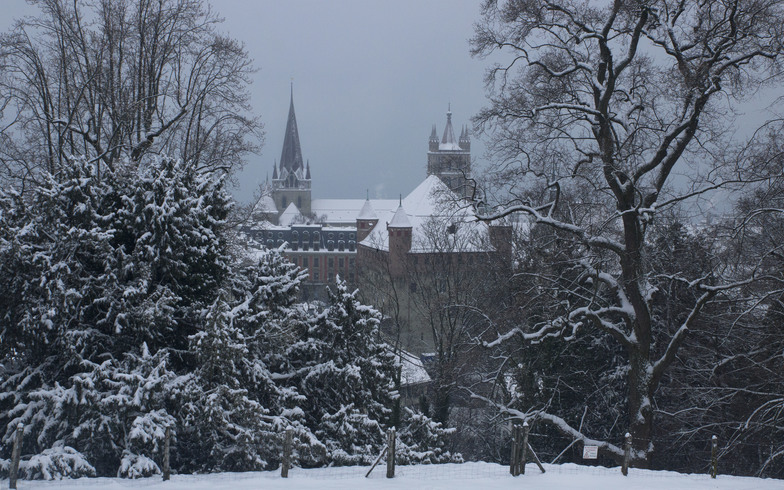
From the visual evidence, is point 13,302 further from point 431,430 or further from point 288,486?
point 431,430

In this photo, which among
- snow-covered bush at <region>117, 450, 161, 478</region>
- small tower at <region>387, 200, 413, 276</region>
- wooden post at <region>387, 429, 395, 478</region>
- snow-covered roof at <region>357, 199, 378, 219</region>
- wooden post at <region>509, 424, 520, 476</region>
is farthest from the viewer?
snow-covered roof at <region>357, 199, 378, 219</region>

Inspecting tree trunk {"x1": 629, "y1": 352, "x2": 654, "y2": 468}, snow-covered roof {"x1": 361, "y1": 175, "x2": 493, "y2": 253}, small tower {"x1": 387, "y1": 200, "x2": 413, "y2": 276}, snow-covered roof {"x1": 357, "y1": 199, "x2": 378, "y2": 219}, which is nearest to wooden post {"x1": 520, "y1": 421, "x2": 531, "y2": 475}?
tree trunk {"x1": 629, "y1": 352, "x2": 654, "y2": 468}

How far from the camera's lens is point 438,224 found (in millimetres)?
26703

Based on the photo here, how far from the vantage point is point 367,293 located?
37000 millimetres

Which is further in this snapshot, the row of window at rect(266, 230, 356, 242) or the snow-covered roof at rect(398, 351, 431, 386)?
the row of window at rect(266, 230, 356, 242)

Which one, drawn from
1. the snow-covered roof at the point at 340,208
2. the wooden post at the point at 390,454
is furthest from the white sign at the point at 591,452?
the snow-covered roof at the point at 340,208

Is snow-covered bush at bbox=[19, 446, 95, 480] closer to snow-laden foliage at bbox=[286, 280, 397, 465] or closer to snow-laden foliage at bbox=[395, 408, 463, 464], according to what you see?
snow-laden foliage at bbox=[286, 280, 397, 465]

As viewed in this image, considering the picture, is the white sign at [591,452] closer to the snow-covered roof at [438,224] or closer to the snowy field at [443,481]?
the snowy field at [443,481]

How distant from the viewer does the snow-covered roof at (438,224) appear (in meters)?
11.4

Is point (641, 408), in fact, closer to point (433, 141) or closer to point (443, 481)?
point (443, 481)

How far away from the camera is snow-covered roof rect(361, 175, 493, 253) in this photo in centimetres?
1141

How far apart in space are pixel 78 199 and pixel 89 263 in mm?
989

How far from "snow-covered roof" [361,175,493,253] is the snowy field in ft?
12.2

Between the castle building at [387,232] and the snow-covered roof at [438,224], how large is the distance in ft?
0.13
